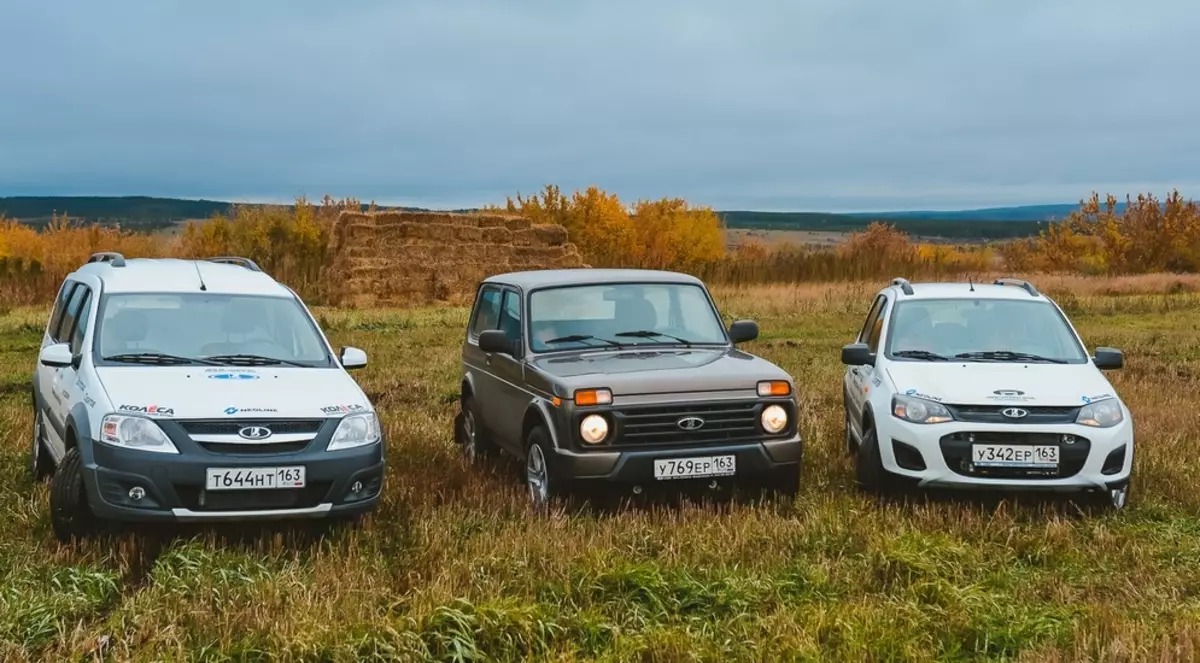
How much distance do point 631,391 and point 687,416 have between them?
0.43 m

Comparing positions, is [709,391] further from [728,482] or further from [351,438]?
[351,438]

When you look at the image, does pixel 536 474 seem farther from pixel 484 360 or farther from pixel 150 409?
pixel 150 409

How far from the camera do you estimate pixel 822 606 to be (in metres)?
5.83

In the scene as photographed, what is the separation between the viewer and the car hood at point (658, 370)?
802 cm

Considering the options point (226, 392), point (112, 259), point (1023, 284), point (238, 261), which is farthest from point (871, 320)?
point (112, 259)

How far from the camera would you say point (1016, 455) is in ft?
26.6

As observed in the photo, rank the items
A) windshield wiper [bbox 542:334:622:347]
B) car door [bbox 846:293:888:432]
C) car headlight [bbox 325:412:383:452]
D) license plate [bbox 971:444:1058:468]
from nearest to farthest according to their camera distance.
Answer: car headlight [bbox 325:412:383:452], license plate [bbox 971:444:1058:468], windshield wiper [bbox 542:334:622:347], car door [bbox 846:293:888:432]

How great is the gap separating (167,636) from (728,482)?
412 centimetres

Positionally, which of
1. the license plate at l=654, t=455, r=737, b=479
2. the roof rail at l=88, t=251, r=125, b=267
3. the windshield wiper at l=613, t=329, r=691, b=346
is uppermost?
the roof rail at l=88, t=251, r=125, b=267

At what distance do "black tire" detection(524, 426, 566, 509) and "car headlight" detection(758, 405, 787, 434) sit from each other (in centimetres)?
147

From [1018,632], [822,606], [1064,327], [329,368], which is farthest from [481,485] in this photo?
[1064,327]

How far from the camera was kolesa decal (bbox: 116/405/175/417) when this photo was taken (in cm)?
684

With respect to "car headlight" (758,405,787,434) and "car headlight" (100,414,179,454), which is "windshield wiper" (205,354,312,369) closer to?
"car headlight" (100,414,179,454)

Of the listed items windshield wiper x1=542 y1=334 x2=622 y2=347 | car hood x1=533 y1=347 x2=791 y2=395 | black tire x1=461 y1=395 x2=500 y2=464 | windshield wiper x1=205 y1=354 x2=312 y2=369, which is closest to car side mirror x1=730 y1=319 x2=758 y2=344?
car hood x1=533 y1=347 x2=791 y2=395
